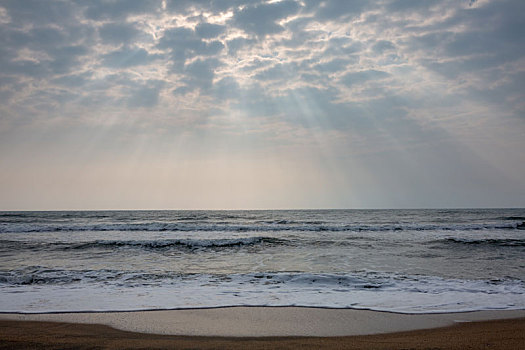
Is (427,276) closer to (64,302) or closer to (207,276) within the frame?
(207,276)

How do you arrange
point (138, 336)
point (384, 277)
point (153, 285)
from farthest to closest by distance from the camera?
point (384, 277) → point (153, 285) → point (138, 336)

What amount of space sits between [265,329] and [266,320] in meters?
0.46

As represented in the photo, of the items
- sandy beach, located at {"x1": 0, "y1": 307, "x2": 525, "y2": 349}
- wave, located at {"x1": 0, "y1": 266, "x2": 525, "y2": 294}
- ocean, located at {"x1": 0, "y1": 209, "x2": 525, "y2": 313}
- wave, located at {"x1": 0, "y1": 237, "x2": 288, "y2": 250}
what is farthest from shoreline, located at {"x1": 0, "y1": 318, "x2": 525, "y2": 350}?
wave, located at {"x1": 0, "y1": 237, "x2": 288, "y2": 250}

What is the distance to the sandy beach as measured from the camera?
3.98 metres

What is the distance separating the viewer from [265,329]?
4.73m

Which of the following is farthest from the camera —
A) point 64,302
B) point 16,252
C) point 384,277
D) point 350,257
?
point 16,252

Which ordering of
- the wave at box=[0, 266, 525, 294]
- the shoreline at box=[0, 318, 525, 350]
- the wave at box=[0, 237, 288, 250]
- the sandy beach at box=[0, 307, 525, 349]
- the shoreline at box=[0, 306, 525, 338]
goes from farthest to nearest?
the wave at box=[0, 237, 288, 250] < the wave at box=[0, 266, 525, 294] < the shoreline at box=[0, 306, 525, 338] < the sandy beach at box=[0, 307, 525, 349] < the shoreline at box=[0, 318, 525, 350]

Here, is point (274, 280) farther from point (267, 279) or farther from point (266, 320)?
point (266, 320)

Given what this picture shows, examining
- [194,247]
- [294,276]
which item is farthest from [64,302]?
[194,247]

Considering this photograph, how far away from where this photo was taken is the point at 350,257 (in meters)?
12.3

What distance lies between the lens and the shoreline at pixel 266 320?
4668mm

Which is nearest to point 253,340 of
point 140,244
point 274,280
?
point 274,280

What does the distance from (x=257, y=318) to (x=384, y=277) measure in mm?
4459

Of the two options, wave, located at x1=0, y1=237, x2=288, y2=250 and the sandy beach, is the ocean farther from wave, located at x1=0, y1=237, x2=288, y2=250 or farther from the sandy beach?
wave, located at x1=0, y1=237, x2=288, y2=250
